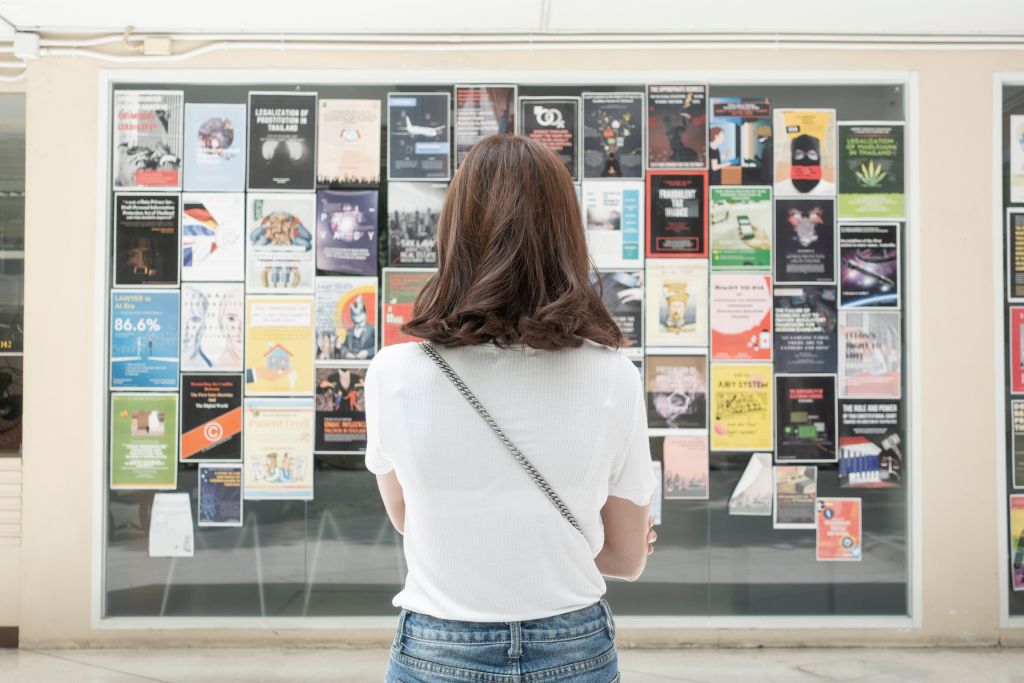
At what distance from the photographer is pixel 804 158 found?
497 centimetres

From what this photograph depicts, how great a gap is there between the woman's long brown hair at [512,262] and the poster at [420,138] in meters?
3.62

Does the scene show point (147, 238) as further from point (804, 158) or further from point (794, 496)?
point (794, 496)

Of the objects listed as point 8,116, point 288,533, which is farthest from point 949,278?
point 8,116

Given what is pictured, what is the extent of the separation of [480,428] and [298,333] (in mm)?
3826

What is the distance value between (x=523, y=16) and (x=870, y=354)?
2.73 meters

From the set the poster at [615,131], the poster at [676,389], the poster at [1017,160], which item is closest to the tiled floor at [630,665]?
the poster at [676,389]

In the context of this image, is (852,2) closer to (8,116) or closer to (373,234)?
(373,234)

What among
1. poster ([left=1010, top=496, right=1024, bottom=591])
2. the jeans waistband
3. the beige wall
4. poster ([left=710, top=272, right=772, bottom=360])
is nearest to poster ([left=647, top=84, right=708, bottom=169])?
the beige wall

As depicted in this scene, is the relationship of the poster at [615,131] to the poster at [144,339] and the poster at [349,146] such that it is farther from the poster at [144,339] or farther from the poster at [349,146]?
the poster at [144,339]

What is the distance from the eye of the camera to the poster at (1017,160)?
4.96 m

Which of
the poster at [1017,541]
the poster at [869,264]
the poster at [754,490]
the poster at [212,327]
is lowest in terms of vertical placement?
the poster at [1017,541]

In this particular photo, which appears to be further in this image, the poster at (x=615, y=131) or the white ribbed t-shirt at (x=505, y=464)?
the poster at (x=615, y=131)

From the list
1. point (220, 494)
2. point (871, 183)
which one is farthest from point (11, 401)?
point (871, 183)

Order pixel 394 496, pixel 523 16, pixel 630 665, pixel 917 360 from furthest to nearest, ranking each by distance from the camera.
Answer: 1. pixel 917 360
2. pixel 523 16
3. pixel 630 665
4. pixel 394 496
